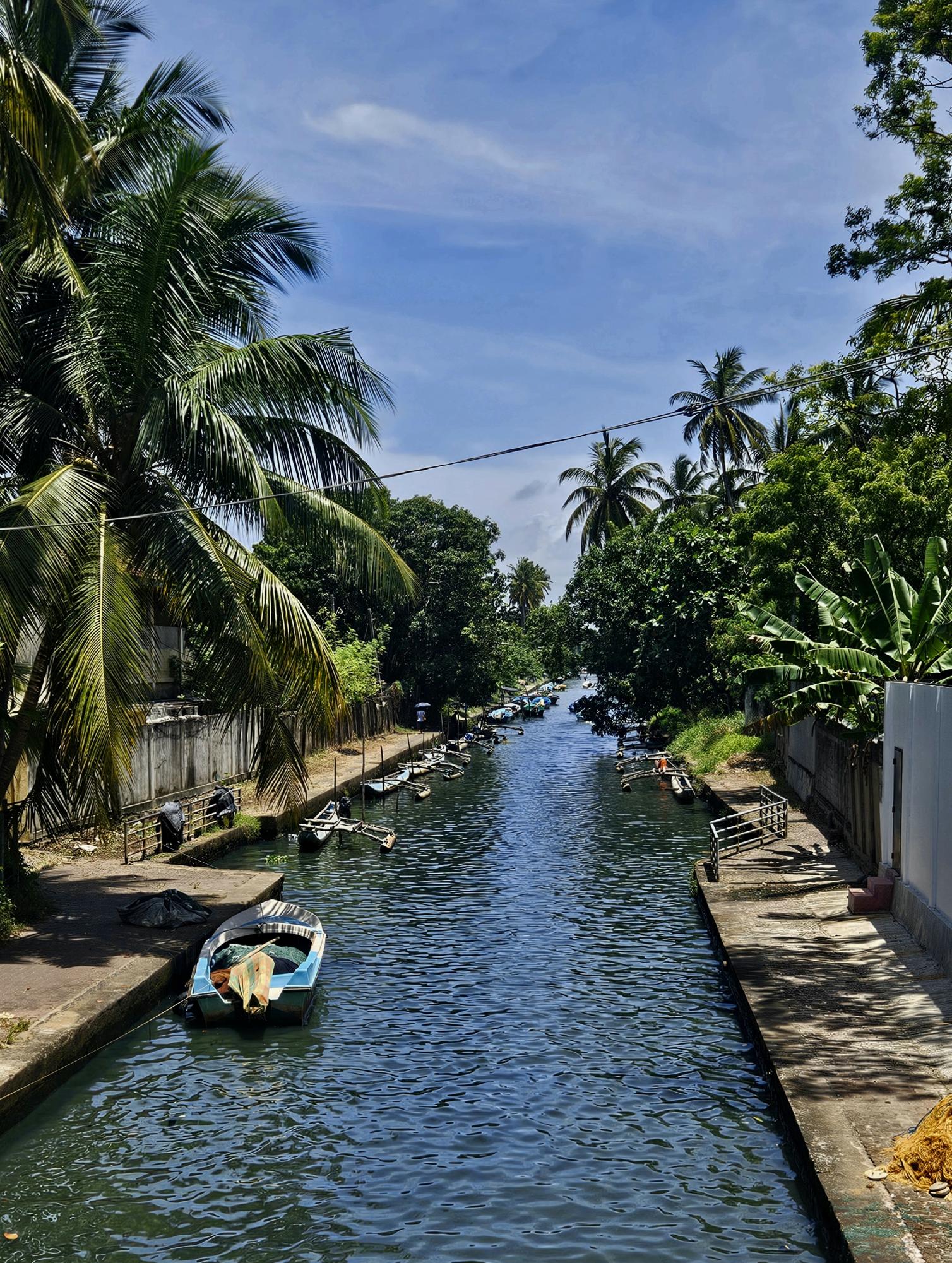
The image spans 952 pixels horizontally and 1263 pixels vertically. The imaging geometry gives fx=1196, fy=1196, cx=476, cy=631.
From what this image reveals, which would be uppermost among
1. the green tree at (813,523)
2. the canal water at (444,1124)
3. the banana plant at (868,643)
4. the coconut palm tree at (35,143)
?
the coconut palm tree at (35,143)

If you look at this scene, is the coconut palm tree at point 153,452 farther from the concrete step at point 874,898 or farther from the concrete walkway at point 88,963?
the concrete step at point 874,898

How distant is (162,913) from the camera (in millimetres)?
18219

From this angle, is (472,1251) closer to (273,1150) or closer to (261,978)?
(273,1150)

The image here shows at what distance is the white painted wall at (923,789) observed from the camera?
47.4 feet

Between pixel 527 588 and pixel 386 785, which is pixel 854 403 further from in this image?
pixel 527 588

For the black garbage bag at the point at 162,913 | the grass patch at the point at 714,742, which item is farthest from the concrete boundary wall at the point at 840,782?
the black garbage bag at the point at 162,913

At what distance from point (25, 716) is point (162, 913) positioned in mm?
3783

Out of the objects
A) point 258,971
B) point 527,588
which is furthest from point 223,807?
point 527,588

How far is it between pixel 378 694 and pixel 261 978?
149ft

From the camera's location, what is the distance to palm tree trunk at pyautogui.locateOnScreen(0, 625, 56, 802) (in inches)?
642

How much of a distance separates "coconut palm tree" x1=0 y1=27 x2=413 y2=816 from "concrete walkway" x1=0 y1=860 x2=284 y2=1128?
195cm

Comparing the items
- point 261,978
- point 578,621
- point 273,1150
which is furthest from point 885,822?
point 578,621

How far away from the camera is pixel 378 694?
199 ft

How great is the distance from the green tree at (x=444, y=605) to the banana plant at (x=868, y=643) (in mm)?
37312
